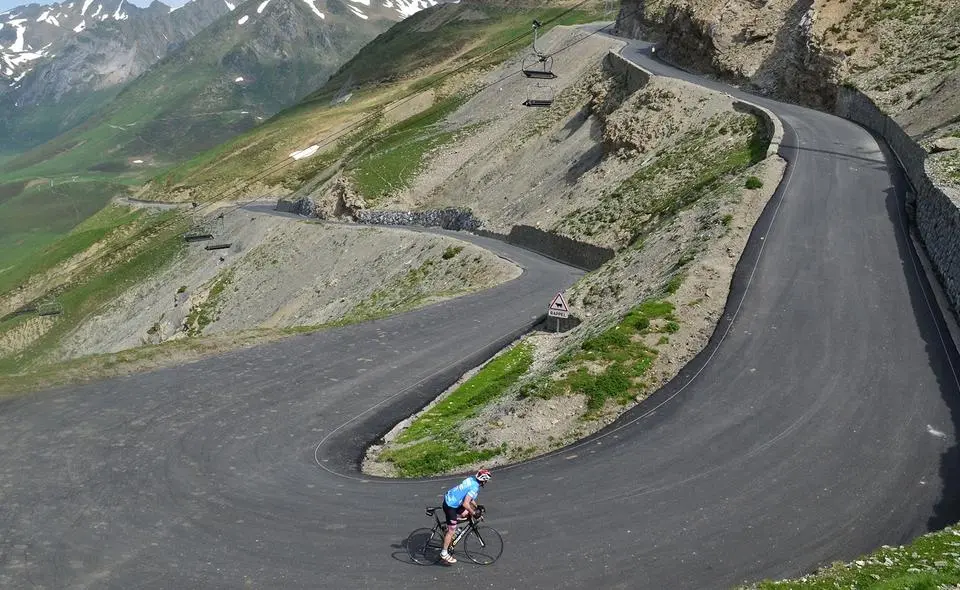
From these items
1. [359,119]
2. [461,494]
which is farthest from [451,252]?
[359,119]

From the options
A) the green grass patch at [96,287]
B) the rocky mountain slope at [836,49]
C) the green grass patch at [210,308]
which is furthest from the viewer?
the green grass patch at [96,287]

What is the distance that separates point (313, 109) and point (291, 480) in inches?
7596

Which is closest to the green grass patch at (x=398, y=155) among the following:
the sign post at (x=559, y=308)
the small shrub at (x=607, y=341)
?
the sign post at (x=559, y=308)

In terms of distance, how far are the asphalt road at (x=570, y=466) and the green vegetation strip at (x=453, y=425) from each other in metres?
1.08

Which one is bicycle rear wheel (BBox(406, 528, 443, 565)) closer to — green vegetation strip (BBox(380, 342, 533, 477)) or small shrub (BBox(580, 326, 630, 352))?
green vegetation strip (BBox(380, 342, 533, 477))

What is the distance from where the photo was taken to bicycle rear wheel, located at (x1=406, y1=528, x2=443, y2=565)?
14477 millimetres

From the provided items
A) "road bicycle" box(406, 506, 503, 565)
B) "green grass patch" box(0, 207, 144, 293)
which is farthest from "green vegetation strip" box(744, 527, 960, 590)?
"green grass patch" box(0, 207, 144, 293)

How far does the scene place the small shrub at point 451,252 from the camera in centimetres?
5272

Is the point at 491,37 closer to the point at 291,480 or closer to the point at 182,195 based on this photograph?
the point at 182,195

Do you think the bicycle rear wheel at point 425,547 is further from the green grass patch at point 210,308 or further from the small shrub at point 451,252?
the green grass patch at point 210,308

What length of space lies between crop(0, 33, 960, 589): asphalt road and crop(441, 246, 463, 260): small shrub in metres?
23.8

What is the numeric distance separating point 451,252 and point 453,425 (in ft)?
105

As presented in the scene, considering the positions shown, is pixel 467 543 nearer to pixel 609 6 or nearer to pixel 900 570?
pixel 900 570

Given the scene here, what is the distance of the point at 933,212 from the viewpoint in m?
27.3
